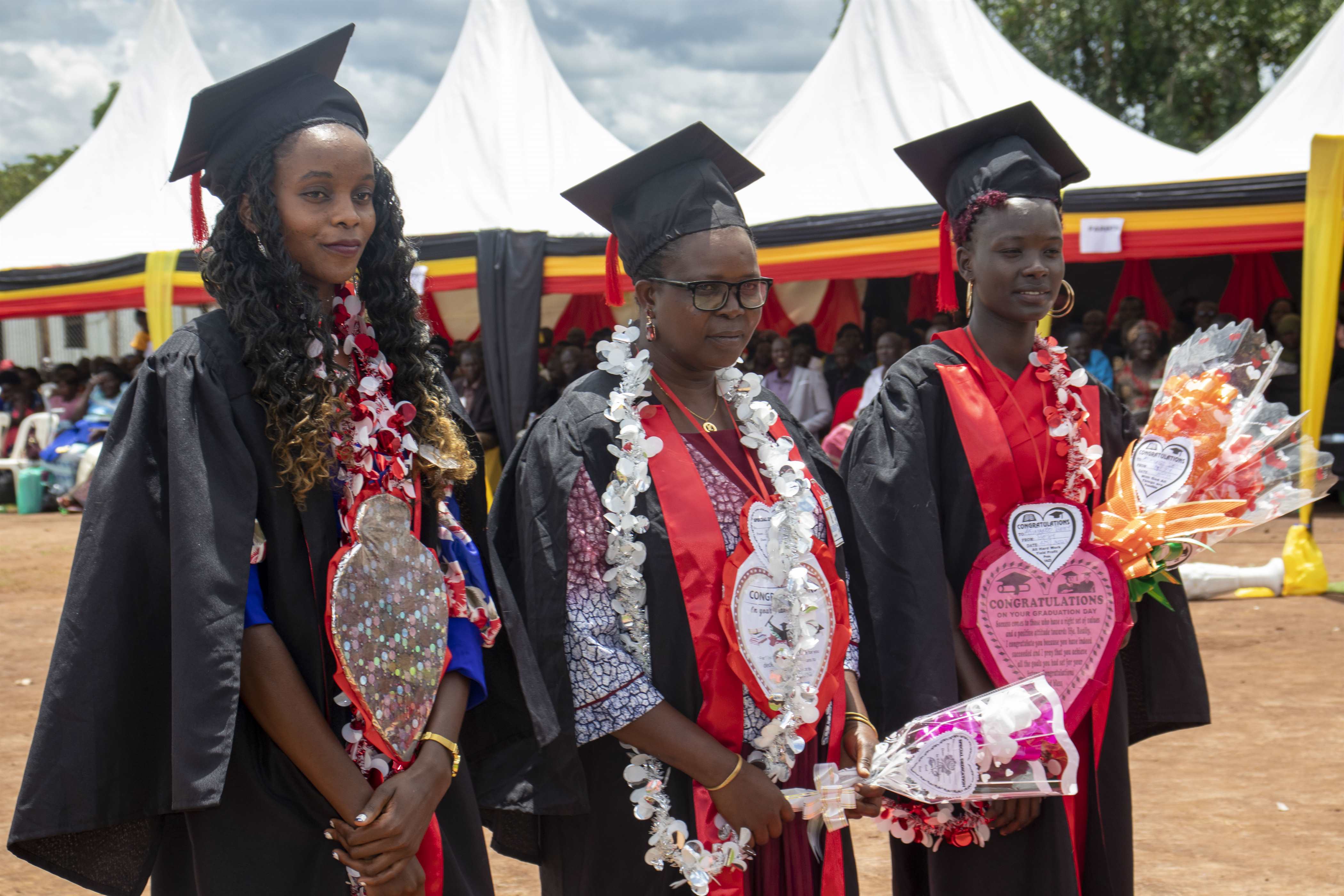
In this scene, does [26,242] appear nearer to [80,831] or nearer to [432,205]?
[432,205]

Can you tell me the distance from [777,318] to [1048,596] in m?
A: 11.6

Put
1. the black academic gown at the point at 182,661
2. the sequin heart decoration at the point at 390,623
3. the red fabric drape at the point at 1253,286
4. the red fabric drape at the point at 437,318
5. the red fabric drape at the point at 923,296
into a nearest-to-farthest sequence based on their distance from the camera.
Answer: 1. the black academic gown at the point at 182,661
2. the sequin heart decoration at the point at 390,623
3. the red fabric drape at the point at 1253,286
4. the red fabric drape at the point at 923,296
5. the red fabric drape at the point at 437,318

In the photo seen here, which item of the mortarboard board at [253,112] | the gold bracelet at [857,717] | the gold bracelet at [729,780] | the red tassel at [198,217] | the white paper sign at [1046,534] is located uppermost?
the mortarboard board at [253,112]

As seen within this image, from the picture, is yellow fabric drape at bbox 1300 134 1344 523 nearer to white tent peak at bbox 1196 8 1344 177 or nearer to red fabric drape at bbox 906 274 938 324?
white tent peak at bbox 1196 8 1344 177

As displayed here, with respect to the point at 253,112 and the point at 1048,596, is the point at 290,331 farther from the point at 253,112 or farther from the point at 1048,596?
the point at 1048,596

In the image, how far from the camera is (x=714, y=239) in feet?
6.97

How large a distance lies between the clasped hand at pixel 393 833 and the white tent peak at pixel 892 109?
8.10 m

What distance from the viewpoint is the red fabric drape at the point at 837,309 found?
13898 mm

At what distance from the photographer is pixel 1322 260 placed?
23.2 ft

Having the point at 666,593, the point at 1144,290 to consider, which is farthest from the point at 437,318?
the point at 666,593

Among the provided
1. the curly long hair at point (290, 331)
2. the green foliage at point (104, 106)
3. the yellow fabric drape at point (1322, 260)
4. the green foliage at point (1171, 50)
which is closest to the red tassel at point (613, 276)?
the curly long hair at point (290, 331)

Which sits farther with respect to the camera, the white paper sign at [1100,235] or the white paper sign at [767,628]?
the white paper sign at [1100,235]

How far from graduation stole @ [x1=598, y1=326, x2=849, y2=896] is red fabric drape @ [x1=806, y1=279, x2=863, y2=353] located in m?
11.9

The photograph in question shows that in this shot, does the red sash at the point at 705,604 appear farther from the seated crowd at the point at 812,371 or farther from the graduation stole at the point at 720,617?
the seated crowd at the point at 812,371
